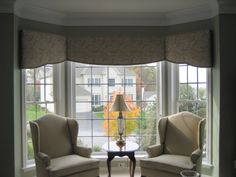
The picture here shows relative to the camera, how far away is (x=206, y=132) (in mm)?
4141

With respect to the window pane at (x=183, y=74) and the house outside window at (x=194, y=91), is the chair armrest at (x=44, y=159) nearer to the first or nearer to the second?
the house outside window at (x=194, y=91)

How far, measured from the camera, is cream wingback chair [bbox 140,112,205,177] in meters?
3.57

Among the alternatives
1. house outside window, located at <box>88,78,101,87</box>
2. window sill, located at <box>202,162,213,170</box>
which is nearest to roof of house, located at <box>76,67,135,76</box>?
house outside window, located at <box>88,78,101,87</box>

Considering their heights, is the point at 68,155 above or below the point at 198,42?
below

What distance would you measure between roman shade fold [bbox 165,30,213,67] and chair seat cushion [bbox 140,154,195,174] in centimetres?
145

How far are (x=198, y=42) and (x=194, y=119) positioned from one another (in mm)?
1186

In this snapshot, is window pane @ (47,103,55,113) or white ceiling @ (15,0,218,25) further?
window pane @ (47,103,55,113)

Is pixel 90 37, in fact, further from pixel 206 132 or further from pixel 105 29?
pixel 206 132

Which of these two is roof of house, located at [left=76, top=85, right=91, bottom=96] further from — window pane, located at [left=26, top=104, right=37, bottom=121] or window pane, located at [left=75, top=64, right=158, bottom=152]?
window pane, located at [left=26, top=104, right=37, bottom=121]

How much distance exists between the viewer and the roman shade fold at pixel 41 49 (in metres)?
3.94

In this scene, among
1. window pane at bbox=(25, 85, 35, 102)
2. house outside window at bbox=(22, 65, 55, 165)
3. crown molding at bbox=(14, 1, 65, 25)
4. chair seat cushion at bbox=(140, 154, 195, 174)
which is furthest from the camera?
window pane at bbox=(25, 85, 35, 102)
